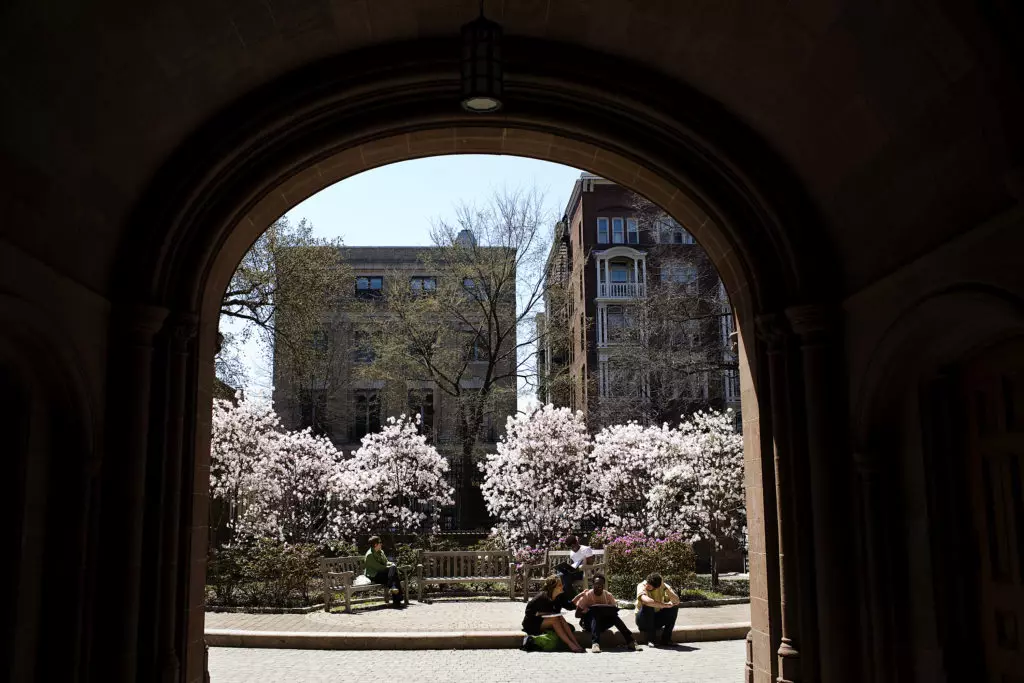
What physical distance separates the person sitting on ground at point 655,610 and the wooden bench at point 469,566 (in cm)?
419

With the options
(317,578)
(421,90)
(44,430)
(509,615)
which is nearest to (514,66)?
(421,90)

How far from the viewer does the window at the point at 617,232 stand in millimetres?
38094

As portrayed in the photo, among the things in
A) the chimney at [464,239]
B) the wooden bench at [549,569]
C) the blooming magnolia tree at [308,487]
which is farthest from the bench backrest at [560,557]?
the chimney at [464,239]

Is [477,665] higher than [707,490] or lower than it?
lower

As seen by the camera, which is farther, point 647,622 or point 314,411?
point 314,411

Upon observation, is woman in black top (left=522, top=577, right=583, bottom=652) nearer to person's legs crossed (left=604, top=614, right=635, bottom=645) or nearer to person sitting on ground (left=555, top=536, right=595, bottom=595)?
person's legs crossed (left=604, top=614, right=635, bottom=645)

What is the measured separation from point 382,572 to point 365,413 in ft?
66.2

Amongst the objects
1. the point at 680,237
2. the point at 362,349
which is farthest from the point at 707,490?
the point at 362,349

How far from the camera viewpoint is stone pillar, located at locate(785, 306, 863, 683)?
6211 millimetres

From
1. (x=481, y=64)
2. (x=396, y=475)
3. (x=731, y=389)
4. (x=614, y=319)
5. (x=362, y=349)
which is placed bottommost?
(x=396, y=475)

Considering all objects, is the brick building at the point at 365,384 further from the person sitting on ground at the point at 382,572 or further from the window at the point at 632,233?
the person sitting on ground at the point at 382,572

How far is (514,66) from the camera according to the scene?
6586mm

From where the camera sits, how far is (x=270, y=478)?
69.3 ft

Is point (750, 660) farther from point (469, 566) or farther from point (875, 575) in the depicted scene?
point (469, 566)
